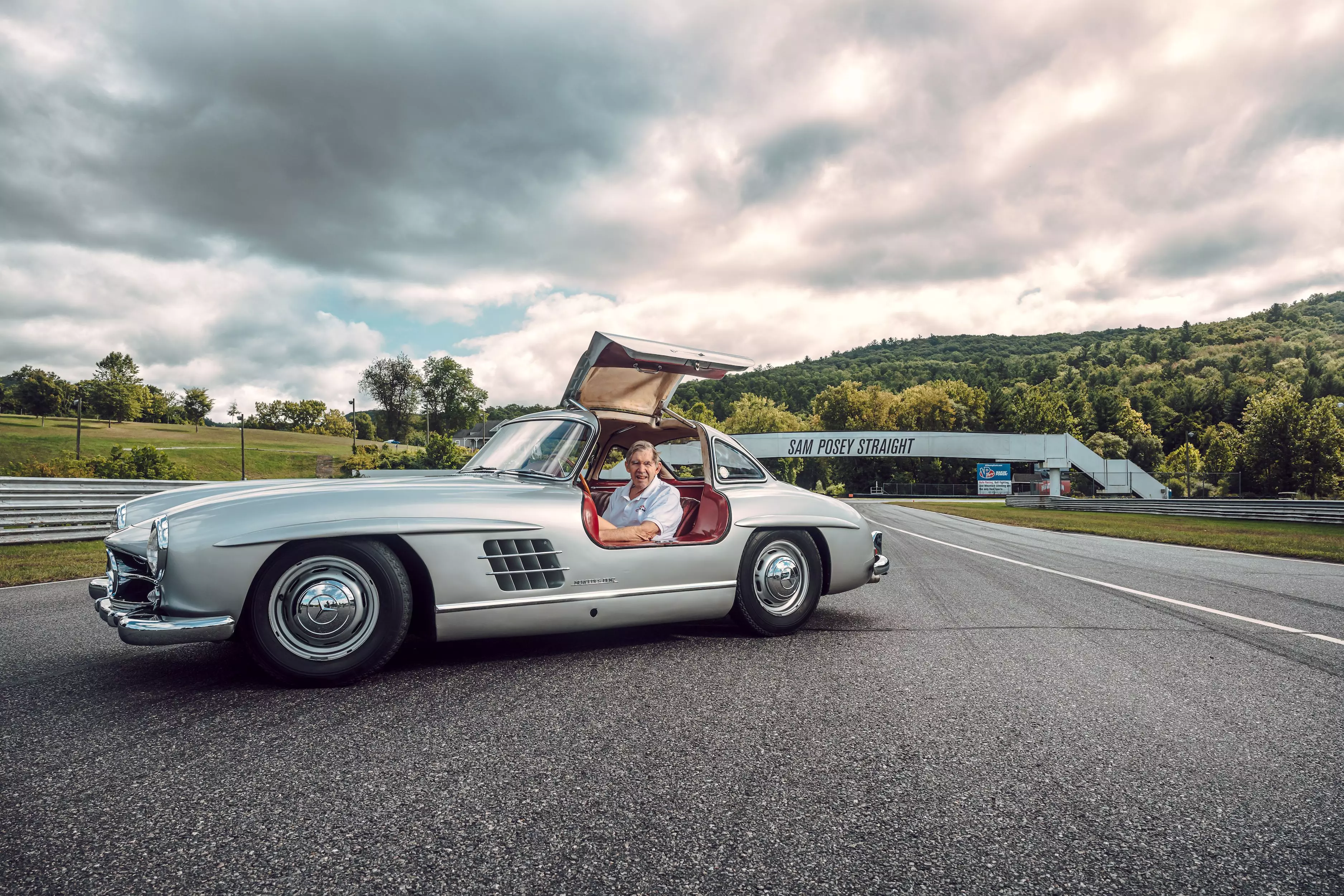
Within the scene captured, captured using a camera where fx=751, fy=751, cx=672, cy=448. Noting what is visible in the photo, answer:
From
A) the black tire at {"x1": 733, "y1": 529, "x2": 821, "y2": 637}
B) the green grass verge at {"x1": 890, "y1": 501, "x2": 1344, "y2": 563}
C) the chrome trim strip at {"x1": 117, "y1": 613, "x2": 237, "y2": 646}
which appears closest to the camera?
the chrome trim strip at {"x1": 117, "y1": 613, "x2": 237, "y2": 646}

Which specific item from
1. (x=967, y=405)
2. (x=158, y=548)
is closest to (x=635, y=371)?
(x=158, y=548)


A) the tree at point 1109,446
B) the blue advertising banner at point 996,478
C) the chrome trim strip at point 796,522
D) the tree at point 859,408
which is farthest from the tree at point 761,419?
the chrome trim strip at point 796,522

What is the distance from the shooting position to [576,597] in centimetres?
429

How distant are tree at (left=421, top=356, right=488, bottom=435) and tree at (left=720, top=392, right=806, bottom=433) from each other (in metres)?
29.3

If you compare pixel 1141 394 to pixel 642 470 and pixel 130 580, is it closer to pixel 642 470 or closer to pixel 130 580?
pixel 642 470

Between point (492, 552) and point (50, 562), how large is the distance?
9243mm

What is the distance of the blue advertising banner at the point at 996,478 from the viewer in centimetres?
6206

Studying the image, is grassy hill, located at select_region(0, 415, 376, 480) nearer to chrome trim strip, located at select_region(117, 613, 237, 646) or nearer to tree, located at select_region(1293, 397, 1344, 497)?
chrome trim strip, located at select_region(117, 613, 237, 646)

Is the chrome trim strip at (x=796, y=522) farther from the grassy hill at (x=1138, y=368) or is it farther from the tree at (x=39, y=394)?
the tree at (x=39, y=394)

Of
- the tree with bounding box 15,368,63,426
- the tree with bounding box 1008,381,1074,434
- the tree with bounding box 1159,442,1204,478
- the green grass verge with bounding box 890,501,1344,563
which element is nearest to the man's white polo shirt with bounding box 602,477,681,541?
the green grass verge with bounding box 890,501,1344,563

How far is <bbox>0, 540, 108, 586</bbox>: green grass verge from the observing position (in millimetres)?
8414

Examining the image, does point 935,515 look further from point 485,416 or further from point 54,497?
point 485,416

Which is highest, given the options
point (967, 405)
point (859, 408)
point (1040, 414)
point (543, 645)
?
point (967, 405)

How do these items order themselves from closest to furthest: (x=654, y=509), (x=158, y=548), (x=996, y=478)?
(x=158, y=548), (x=654, y=509), (x=996, y=478)
